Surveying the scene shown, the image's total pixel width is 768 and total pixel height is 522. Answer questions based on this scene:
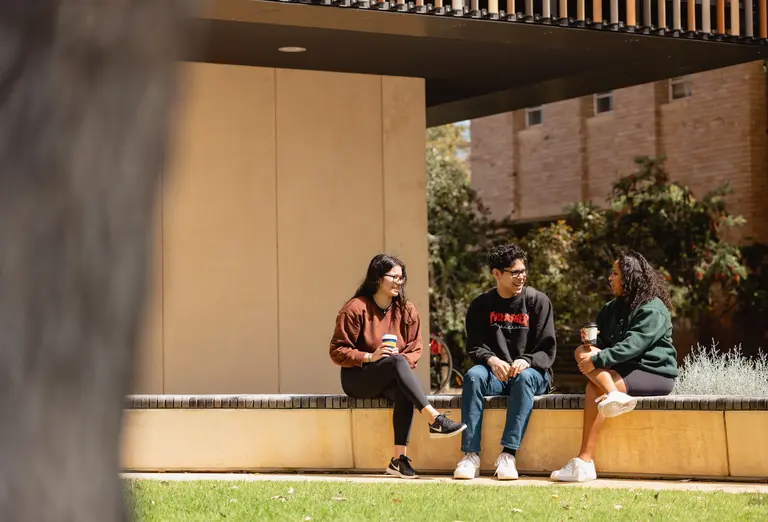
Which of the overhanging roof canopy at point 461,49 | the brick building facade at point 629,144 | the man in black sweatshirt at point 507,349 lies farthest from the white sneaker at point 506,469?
the brick building facade at point 629,144

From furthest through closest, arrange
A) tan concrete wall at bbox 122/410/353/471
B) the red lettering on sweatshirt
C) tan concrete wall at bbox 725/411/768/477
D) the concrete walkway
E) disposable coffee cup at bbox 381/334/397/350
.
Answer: tan concrete wall at bbox 122/410/353/471
the red lettering on sweatshirt
disposable coffee cup at bbox 381/334/397/350
tan concrete wall at bbox 725/411/768/477
the concrete walkway

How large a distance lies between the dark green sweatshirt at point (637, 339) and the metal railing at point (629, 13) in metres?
3.31

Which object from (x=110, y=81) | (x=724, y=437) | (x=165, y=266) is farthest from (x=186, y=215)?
(x=110, y=81)

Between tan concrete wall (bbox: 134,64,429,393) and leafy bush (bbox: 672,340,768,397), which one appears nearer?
leafy bush (bbox: 672,340,768,397)

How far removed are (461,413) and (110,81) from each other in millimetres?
7870

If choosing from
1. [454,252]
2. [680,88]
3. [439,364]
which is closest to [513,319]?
[439,364]

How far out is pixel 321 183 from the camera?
45.1 feet

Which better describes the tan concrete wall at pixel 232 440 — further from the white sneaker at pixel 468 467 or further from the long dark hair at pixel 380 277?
the white sneaker at pixel 468 467

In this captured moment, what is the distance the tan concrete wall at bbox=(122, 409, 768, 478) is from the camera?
9.20 metres

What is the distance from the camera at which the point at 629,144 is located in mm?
26891

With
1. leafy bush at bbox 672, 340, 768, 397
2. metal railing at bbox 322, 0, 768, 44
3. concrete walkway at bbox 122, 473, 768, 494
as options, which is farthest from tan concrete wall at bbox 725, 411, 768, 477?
metal railing at bbox 322, 0, 768, 44

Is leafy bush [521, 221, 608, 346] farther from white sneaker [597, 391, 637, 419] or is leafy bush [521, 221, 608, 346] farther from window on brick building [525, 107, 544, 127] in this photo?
white sneaker [597, 391, 637, 419]

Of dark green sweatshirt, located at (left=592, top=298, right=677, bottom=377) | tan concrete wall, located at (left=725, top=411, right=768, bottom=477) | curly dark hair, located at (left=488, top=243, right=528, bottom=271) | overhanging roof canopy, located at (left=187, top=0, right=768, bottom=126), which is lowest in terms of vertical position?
tan concrete wall, located at (left=725, top=411, right=768, bottom=477)

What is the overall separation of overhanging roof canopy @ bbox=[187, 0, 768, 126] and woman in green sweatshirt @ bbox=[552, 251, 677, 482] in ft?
10.9
